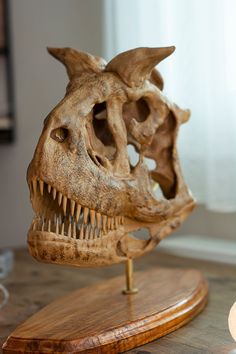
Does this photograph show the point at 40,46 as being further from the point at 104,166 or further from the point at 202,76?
the point at 104,166

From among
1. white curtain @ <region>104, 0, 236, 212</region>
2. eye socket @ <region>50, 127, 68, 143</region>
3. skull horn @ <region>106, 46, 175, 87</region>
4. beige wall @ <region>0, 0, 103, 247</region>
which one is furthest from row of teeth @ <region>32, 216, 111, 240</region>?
beige wall @ <region>0, 0, 103, 247</region>

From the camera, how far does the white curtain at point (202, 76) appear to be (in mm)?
1610

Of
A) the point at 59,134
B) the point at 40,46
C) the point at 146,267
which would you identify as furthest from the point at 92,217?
the point at 40,46

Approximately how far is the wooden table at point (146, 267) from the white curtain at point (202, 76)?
0.80 feet

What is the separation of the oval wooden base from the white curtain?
54 centimetres

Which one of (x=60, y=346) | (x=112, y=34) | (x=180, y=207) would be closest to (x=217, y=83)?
(x=112, y=34)

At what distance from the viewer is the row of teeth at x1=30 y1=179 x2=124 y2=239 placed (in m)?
0.86

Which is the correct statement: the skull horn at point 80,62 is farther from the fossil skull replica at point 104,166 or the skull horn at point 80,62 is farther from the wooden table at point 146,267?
the wooden table at point 146,267

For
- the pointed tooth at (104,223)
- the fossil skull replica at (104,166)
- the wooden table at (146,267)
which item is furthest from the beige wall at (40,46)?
the pointed tooth at (104,223)

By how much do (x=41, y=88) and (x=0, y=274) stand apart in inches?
30.3

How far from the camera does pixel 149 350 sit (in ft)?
2.87

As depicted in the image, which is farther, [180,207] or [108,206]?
[180,207]

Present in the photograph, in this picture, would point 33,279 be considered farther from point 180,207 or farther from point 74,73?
point 74,73

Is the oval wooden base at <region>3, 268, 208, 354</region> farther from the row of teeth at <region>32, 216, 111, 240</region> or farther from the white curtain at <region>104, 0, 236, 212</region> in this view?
the white curtain at <region>104, 0, 236, 212</region>
